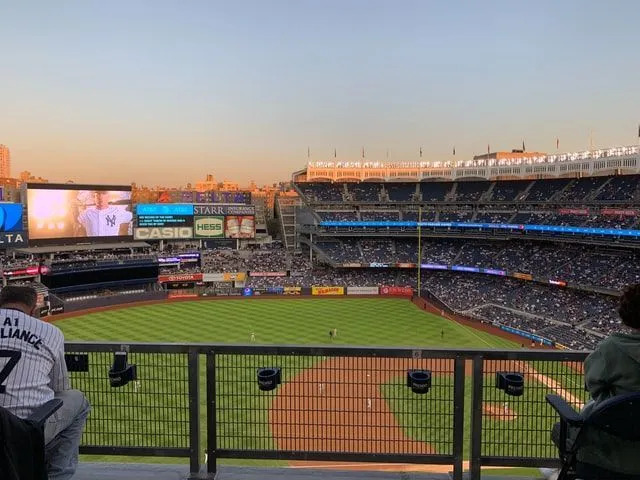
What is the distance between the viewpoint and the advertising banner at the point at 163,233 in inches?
2105

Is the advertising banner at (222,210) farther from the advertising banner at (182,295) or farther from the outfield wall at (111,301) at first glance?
the outfield wall at (111,301)

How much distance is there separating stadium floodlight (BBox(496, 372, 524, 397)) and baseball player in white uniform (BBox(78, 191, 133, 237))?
50687 millimetres

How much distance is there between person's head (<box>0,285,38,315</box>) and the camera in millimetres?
2994

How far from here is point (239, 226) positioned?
192 ft

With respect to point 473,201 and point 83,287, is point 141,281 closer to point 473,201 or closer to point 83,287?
point 83,287

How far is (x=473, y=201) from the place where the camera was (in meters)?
54.0

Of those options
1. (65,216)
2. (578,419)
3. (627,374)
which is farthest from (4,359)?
(65,216)

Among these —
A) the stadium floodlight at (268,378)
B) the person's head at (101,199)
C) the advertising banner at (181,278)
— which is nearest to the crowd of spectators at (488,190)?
the advertising banner at (181,278)

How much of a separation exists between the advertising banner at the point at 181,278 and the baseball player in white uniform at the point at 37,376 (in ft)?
157

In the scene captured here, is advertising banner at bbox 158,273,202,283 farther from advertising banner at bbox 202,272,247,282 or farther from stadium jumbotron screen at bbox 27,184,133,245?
stadium jumbotron screen at bbox 27,184,133,245

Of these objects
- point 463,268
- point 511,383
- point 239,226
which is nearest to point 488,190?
point 463,268

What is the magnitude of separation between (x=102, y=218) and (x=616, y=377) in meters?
52.6

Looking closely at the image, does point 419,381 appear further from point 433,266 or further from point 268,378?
point 433,266

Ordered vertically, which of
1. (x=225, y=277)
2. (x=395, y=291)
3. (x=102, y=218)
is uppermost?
(x=102, y=218)
